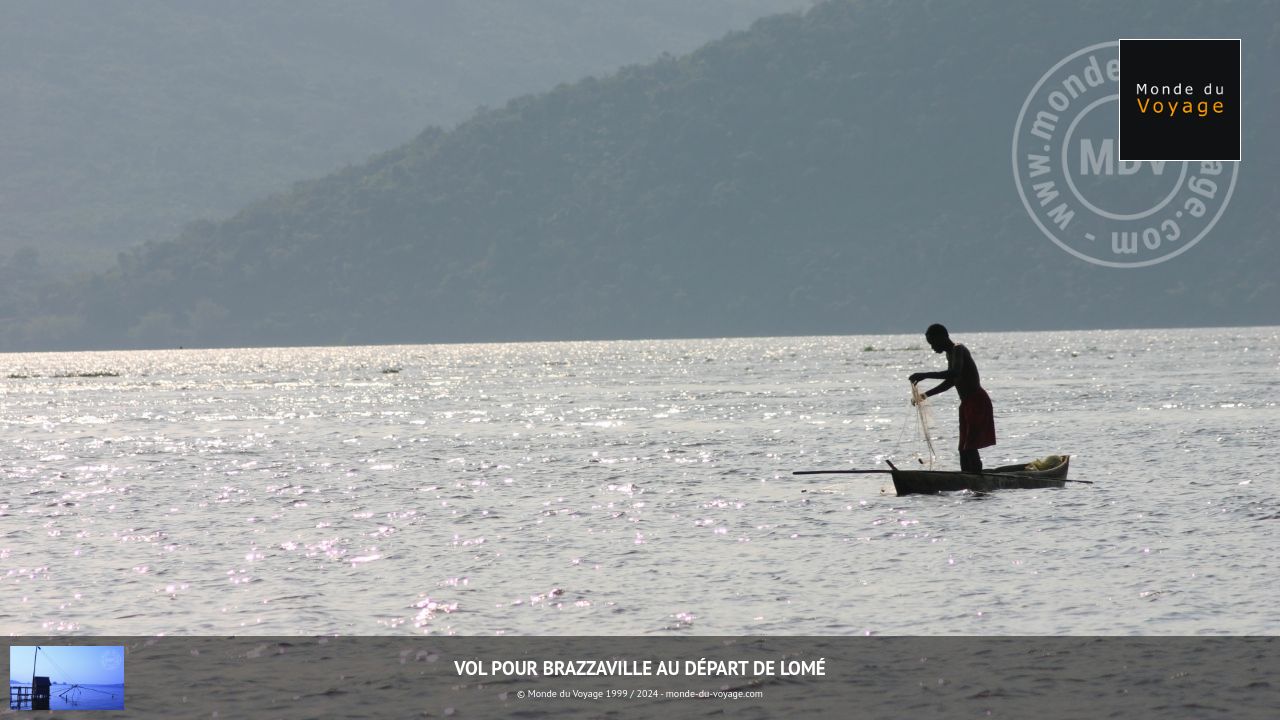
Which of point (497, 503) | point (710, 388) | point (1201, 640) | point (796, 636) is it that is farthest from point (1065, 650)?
point (710, 388)

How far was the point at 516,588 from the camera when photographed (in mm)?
20141

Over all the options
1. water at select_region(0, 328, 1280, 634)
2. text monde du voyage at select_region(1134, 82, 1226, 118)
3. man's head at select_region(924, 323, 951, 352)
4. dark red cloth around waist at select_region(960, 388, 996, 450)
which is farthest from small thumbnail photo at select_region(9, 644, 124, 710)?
text monde du voyage at select_region(1134, 82, 1226, 118)

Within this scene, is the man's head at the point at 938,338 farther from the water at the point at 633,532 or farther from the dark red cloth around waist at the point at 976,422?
the water at the point at 633,532

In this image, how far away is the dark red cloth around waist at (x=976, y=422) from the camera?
92.5 ft

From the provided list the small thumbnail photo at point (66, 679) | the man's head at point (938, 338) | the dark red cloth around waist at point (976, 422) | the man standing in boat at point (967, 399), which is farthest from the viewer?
the dark red cloth around waist at point (976, 422)

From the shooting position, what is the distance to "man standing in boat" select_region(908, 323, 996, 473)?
27.3 m

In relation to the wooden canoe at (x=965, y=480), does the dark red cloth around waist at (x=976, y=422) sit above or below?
above

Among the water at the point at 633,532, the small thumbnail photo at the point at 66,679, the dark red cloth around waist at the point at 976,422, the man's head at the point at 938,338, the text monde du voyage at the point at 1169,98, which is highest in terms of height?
the text monde du voyage at the point at 1169,98

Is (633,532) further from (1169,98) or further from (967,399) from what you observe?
(1169,98)

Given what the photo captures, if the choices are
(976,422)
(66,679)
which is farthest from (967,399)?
(66,679)

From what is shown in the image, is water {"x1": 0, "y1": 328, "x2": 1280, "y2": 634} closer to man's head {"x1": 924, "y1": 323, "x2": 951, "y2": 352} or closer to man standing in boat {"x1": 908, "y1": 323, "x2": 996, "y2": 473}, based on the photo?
man standing in boat {"x1": 908, "y1": 323, "x2": 996, "y2": 473}

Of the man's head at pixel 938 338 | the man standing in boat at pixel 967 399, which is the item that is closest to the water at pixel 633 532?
the man standing in boat at pixel 967 399

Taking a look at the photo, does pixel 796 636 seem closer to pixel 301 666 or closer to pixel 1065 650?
pixel 1065 650

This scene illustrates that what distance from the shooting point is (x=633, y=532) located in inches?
1021
